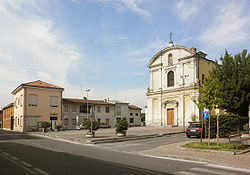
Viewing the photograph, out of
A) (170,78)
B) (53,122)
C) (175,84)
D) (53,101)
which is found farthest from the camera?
(53,101)

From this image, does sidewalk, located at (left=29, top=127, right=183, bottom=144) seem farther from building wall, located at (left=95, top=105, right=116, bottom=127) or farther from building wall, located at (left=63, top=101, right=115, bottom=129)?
building wall, located at (left=95, top=105, right=116, bottom=127)

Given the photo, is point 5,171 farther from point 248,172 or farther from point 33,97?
point 33,97

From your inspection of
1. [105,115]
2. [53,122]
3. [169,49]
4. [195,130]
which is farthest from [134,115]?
[195,130]

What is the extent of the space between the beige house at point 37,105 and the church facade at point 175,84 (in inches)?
650

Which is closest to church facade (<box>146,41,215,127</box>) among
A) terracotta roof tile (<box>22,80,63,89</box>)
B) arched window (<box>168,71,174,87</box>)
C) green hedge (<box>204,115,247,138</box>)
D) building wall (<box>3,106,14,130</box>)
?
arched window (<box>168,71,174,87</box>)

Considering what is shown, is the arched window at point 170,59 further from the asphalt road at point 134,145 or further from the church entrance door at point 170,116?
the asphalt road at point 134,145

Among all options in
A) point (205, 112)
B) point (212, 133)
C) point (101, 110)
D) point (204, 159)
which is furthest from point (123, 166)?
point (101, 110)

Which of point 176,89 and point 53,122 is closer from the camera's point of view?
point 176,89

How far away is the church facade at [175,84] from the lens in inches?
1330

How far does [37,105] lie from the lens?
36938 mm

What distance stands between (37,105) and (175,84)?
2345cm

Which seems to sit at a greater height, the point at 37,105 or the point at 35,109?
the point at 37,105

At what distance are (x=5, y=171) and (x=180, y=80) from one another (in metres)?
31.4

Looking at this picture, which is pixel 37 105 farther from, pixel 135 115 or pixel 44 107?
pixel 135 115
